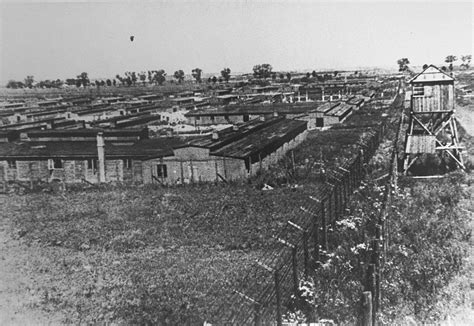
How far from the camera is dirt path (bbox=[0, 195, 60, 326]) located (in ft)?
28.8

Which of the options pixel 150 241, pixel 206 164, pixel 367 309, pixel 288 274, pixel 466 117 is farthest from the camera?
pixel 466 117

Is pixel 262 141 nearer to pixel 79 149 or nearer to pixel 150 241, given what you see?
pixel 79 149

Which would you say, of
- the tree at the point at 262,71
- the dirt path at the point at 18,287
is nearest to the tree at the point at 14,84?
→ the tree at the point at 262,71

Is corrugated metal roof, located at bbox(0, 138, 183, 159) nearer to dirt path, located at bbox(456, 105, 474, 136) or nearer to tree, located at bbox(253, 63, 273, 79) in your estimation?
dirt path, located at bbox(456, 105, 474, 136)

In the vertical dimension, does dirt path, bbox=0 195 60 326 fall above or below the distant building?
below

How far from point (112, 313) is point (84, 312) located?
2.07ft

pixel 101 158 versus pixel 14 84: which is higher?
pixel 14 84

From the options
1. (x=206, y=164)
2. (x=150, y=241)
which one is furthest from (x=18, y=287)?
(x=206, y=164)

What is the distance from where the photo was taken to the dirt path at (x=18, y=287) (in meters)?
8.78

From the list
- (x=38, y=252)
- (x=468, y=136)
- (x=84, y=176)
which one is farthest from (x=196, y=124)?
(x=38, y=252)

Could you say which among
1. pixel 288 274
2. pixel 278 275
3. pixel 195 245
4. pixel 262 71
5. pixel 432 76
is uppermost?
pixel 262 71

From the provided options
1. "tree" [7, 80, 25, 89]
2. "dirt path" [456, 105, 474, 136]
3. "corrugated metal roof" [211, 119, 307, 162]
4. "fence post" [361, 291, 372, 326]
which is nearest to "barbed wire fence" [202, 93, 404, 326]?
"fence post" [361, 291, 372, 326]

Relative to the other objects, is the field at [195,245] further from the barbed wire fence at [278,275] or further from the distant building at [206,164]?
the distant building at [206,164]

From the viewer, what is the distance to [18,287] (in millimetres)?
10492
